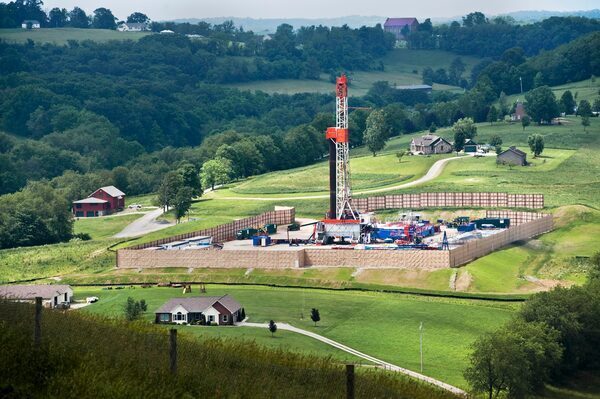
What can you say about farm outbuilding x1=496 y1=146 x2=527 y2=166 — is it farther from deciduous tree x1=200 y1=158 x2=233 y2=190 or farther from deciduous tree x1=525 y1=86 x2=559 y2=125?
deciduous tree x1=525 y1=86 x2=559 y2=125

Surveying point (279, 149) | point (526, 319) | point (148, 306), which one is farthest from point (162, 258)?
point (279, 149)

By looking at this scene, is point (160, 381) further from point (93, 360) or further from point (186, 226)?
point (186, 226)

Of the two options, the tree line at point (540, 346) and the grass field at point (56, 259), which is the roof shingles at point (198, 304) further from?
the grass field at point (56, 259)

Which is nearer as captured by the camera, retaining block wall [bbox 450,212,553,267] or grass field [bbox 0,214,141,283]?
retaining block wall [bbox 450,212,553,267]

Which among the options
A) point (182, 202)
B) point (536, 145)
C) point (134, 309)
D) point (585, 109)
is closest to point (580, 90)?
point (585, 109)

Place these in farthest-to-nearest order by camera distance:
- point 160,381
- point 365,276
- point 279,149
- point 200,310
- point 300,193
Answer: point 279,149
point 300,193
point 365,276
point 200,310
point 160,381

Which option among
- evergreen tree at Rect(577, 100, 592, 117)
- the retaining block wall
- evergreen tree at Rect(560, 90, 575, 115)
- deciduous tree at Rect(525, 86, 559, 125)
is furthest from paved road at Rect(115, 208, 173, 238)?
A: evergreen tree at Rect(560, 90, 575, 115)
